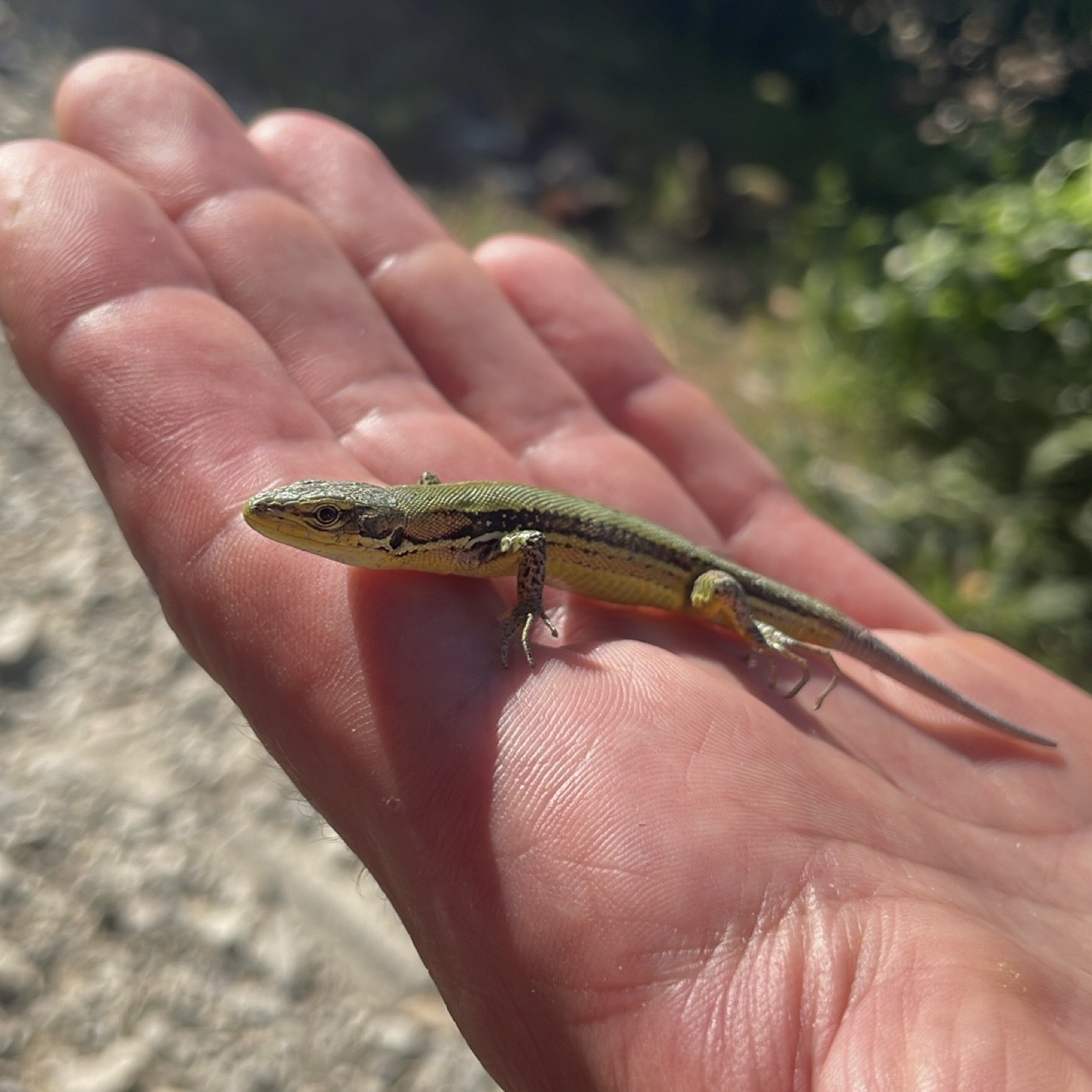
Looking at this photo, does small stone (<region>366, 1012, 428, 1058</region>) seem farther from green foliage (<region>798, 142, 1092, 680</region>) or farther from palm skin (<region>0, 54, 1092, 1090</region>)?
green foliage (<region>798, 142, 1092, 680</region>)

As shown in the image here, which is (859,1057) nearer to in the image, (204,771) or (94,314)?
(94,314)

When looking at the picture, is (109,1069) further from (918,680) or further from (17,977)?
(918,680)

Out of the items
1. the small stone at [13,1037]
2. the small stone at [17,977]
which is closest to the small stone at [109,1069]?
the small stone at [13,1037]

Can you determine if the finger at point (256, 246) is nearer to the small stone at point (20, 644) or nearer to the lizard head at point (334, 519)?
the lizard head at point (334, 519)

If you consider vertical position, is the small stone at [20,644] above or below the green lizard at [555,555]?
below

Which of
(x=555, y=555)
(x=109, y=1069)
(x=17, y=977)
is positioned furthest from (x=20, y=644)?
(x=555, y=555)

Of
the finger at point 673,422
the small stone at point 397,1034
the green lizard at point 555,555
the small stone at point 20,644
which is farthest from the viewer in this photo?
the small stone at point 20,644

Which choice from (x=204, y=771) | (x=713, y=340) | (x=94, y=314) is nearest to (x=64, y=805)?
(x=204, y=771)
